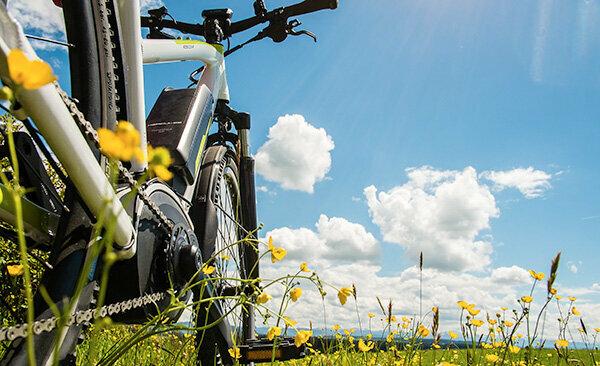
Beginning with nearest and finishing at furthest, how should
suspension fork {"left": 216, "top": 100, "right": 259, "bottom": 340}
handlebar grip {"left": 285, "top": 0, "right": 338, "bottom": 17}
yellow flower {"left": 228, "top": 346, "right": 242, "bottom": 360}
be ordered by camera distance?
yellow flower {"left": 228, "top": 346, "right": 242, "bottom": 360}
handlebar grip {"left": 285, "top": 0, "right": 338, "bottom": 17}
suspension fork {"left": 216, "top": 100, "right": 259, "bottom": 340}

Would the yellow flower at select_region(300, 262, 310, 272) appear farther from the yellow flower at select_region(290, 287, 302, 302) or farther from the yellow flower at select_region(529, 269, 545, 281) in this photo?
the yellow flower at select_region(529, 269, 545, 281)

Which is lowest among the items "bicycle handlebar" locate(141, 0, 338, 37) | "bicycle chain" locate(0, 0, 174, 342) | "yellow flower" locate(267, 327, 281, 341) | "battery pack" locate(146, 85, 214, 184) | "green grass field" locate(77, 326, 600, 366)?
"green grass field" locate(77, 326, 600, 366)

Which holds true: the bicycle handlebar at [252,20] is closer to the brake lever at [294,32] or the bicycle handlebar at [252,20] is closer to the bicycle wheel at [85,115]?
the brake lever at [294,32]

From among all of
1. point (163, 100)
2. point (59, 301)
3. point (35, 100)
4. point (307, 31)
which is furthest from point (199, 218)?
point (307, 31)

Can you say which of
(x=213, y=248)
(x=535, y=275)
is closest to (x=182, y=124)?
(x=213, y=248)

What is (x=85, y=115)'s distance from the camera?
149 centimetres

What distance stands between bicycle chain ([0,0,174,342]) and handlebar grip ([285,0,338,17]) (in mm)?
2094

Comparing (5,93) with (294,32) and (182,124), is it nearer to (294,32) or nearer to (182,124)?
(182,124)

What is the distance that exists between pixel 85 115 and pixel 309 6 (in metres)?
2.40

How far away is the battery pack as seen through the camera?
2.25 metres

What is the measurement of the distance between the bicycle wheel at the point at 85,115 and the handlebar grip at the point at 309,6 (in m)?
2.05

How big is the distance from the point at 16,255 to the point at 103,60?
1.84m

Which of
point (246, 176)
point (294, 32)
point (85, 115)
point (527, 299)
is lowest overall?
point (527, 299)

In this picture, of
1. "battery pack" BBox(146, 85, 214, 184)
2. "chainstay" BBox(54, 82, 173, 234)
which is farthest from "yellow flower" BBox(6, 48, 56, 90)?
"battery pack" BBox(146, 85, 214, 184)
